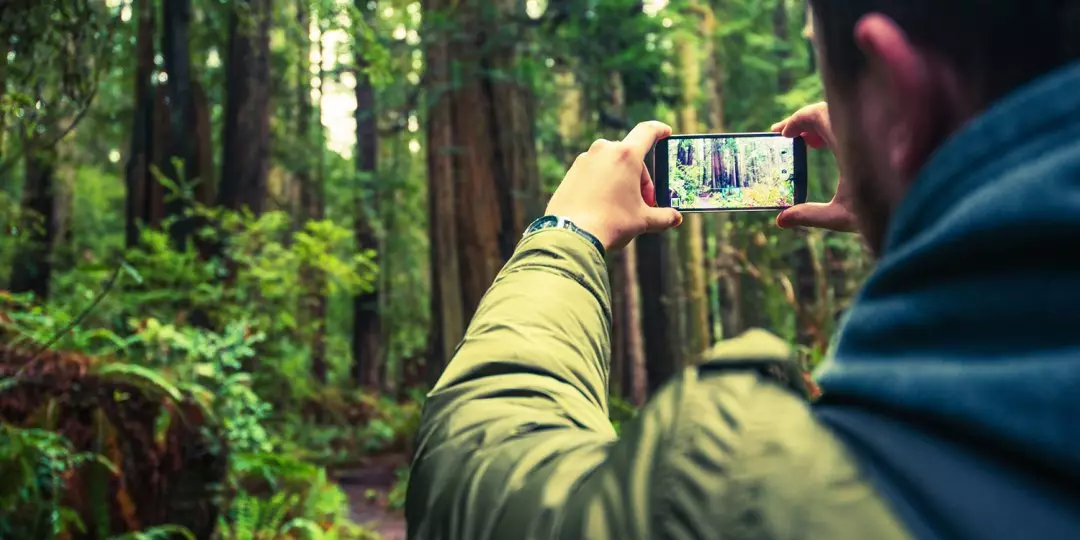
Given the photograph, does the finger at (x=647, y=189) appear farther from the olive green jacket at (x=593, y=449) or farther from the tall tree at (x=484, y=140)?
the tall tree at (x=484, y=140)

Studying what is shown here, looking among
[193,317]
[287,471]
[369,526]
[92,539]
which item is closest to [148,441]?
[92,539]

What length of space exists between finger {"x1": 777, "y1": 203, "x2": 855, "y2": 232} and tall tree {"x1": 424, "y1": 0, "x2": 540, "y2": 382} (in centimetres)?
695

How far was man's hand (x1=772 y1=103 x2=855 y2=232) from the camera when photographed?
1.63 m

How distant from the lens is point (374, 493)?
12234 millimetres

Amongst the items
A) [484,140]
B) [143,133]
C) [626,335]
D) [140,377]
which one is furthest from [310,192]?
[140,377]

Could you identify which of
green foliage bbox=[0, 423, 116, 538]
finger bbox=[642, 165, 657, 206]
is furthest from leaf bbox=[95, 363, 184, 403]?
finger bbox=[642, 165, 657, 206]

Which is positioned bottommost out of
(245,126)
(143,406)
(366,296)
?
(143,406)

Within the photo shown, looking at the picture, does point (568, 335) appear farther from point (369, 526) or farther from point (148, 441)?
point (369, 526)

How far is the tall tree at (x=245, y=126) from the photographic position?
12.4 m

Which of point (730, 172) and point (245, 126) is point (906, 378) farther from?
point (245, 126)

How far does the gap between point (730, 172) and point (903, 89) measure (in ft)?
3.97

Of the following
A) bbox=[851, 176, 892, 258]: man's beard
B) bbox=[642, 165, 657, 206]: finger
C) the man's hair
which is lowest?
bbox=[851, 176, 892, 258]: man's beard

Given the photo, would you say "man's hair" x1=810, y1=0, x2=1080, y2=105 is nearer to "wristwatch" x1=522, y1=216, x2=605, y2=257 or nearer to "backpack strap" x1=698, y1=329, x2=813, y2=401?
"backpack strap" x1=698, y1=329, x2=813, y2=401

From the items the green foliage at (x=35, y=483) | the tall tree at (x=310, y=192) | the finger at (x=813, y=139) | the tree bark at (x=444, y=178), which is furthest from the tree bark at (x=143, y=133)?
the finger at (x=813, y=139)
